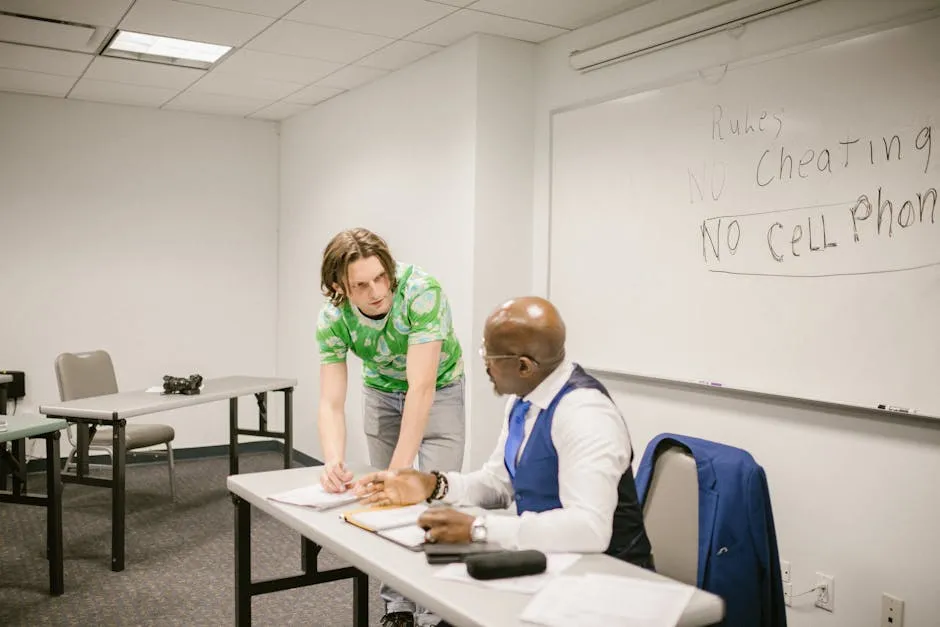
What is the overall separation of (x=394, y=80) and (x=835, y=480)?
3075mm

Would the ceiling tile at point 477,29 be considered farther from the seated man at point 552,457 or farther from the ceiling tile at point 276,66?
the seated man at point 552,457

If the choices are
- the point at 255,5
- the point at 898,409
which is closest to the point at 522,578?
the point at 898,409

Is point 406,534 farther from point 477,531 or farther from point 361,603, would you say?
point 361,603

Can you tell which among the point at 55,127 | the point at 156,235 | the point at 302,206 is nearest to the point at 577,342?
the point at 302,206

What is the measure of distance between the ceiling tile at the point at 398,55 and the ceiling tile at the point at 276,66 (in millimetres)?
216

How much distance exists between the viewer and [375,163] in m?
4.76

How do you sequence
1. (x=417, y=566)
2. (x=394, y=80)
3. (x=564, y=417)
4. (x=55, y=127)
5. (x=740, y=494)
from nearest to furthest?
(x=417, y=566) → (x=564, y=417) → (x=740, y=494) → (x=394, y=80) → (x=55, y=127)

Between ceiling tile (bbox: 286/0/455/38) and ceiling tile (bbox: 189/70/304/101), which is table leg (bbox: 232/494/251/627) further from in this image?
ceiling tile (bbox: 189/70/304/101)

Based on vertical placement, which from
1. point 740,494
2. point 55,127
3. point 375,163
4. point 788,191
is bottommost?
point 740,494

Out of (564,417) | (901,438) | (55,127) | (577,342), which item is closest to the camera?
(564,417)

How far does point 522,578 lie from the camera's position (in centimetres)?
148

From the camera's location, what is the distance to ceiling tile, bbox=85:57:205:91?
4.50 m

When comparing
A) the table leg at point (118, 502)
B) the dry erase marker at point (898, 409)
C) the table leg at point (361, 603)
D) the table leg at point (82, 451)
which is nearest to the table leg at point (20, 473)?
the table leg at point (82, 451)

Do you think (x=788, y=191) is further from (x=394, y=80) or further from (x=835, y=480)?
(x=394, y=80)
